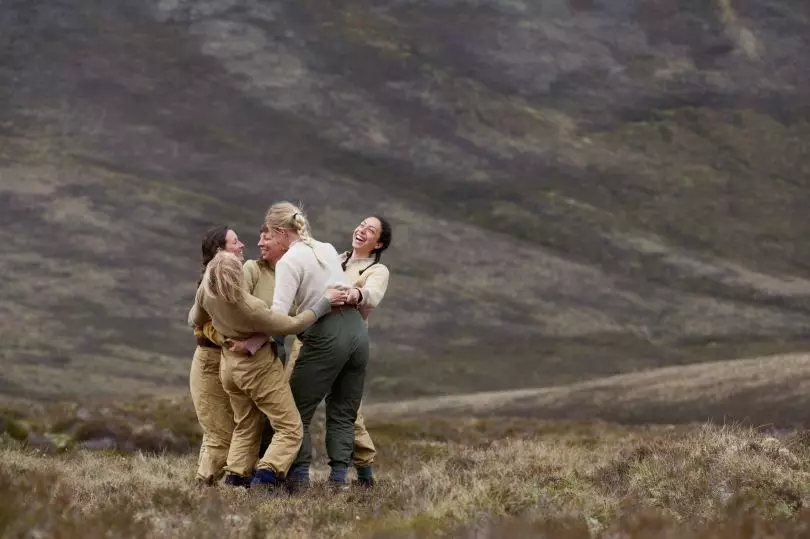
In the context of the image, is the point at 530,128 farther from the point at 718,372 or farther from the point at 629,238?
the point at 718,372

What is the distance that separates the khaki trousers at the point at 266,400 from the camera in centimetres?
1028

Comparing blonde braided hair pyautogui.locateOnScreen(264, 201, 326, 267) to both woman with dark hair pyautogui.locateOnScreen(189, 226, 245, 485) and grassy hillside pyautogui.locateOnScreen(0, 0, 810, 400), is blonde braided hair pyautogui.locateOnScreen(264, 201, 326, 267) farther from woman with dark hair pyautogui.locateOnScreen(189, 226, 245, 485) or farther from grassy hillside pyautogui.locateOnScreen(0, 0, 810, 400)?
grassy hillside pyautogui.locateOnScreen(0, 0, 810, 400)

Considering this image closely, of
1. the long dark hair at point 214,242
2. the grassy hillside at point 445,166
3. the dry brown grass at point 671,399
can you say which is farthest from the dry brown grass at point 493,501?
the grassy hillside at point 445,166

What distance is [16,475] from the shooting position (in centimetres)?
803

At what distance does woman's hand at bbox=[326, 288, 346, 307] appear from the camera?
33.6ft

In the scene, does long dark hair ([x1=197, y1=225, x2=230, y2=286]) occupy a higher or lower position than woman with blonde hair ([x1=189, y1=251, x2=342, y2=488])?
higher

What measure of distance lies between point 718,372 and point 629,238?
47317 millimetres

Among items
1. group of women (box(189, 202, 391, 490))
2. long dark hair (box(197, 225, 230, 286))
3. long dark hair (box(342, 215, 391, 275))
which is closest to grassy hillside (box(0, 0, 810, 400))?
long dark hair (box(342, 215, 391, 275))

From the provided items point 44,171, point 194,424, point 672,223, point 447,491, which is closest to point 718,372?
point 194,424

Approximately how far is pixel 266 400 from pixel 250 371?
12.6 inches

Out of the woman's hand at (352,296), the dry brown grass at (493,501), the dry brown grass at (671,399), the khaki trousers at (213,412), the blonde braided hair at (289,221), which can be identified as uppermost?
the blonde braided hair at (289,221)

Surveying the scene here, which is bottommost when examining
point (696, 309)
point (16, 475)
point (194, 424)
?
point (696, 309)

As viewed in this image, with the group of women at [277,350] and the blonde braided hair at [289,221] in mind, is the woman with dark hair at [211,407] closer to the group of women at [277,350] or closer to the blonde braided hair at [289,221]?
the group of women at [277,350]

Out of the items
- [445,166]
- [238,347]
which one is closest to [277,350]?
[238,347]
